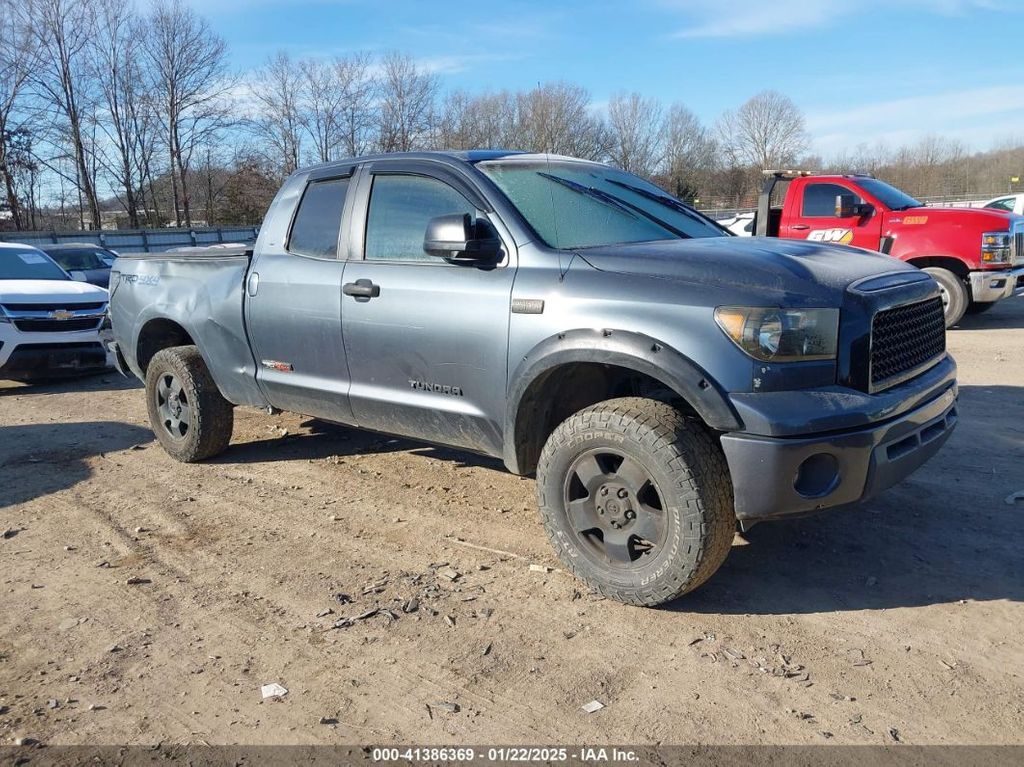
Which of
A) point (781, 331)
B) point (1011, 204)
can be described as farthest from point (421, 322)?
point (1011, 204)

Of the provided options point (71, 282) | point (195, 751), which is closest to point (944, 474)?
point (195, 751)

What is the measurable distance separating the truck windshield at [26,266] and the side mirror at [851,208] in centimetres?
974

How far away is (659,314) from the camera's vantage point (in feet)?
10.5

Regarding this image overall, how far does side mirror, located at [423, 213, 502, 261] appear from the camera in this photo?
A: 3.66 metres

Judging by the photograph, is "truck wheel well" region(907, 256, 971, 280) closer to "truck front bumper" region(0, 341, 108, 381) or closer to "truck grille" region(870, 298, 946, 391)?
"truck grille" region(870, 298, 946, 391)

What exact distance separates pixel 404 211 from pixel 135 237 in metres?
29.5

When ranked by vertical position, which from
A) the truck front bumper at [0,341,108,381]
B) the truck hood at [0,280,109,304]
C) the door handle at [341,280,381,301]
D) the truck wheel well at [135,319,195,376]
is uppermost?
the door handle at [341,280,381,301]

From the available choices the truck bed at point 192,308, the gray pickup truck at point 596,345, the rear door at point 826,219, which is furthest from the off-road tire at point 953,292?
the truck bed at point 192,308

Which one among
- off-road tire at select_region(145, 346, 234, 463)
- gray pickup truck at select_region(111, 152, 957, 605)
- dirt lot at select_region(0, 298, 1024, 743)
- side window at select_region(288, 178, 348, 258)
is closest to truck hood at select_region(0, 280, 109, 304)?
off-road tire at select_region(145, 346, 234, 463)

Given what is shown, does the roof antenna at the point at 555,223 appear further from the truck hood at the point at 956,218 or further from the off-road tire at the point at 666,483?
the truck hood at the point at 956,218

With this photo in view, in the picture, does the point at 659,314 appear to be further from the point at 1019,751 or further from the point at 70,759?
the point at 70,759

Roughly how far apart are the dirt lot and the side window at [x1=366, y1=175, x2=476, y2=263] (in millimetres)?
1467

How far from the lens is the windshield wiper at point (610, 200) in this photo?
4223 millimetres

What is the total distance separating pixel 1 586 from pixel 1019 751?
4138 mm
